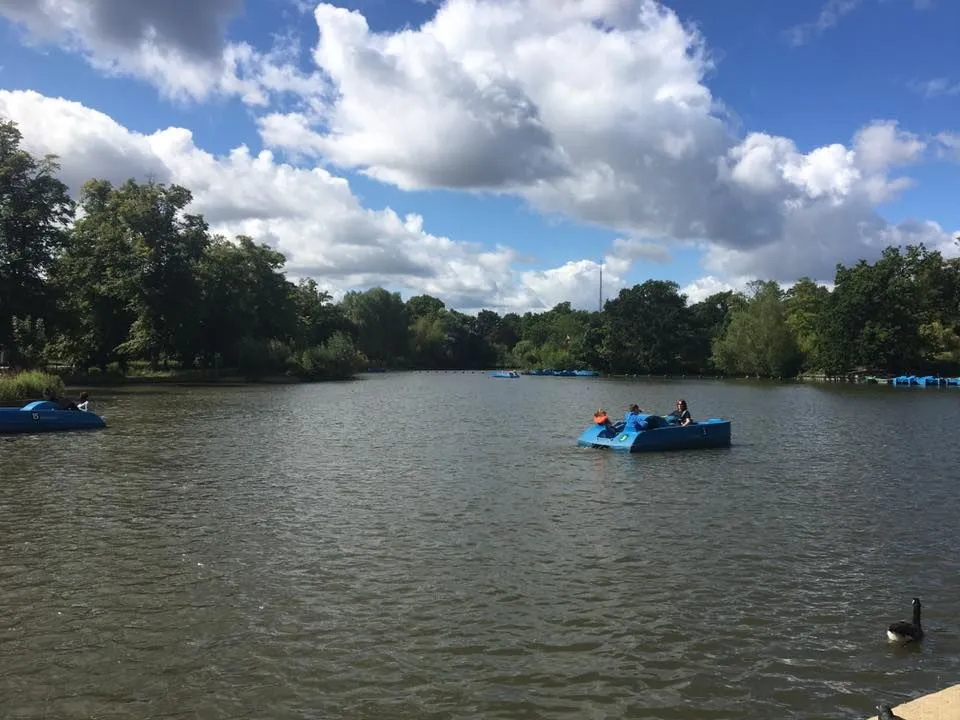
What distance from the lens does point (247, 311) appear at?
81375mm

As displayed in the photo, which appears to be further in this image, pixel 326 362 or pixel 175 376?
pixel 326 362

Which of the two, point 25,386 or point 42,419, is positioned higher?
point 25,386

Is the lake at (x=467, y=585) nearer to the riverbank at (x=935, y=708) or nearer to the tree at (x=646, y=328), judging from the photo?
the riverbank at (x=935, y=708)

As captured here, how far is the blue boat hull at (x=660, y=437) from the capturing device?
2409cm

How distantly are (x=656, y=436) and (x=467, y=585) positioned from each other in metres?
15.2

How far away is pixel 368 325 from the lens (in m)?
140

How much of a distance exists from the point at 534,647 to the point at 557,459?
1472 cm

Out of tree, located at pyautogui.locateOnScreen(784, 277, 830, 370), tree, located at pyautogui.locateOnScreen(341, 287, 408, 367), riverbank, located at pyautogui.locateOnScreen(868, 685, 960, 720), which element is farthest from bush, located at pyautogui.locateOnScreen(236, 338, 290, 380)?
riverbank, located at pyautogui.locateOnScreen(868, 685, 960, 720)

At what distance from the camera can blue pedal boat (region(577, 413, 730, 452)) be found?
79.2 ft

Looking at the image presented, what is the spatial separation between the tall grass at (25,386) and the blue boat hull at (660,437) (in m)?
24.9

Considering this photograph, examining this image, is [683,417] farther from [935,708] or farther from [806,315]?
[806,315]

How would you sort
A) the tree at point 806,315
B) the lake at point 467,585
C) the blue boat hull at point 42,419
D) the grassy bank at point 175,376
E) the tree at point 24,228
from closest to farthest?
the lake at point 467,585 → the blue boat hull at point 42,419 → the tree at point 24,228 → the grassy bank at point 175,376 → the tree at point 806,315

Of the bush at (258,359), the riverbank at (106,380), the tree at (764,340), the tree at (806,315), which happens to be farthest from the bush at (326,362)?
the tree at (806,315)

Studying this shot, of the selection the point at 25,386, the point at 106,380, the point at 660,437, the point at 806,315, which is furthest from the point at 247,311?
the point at 806,315
